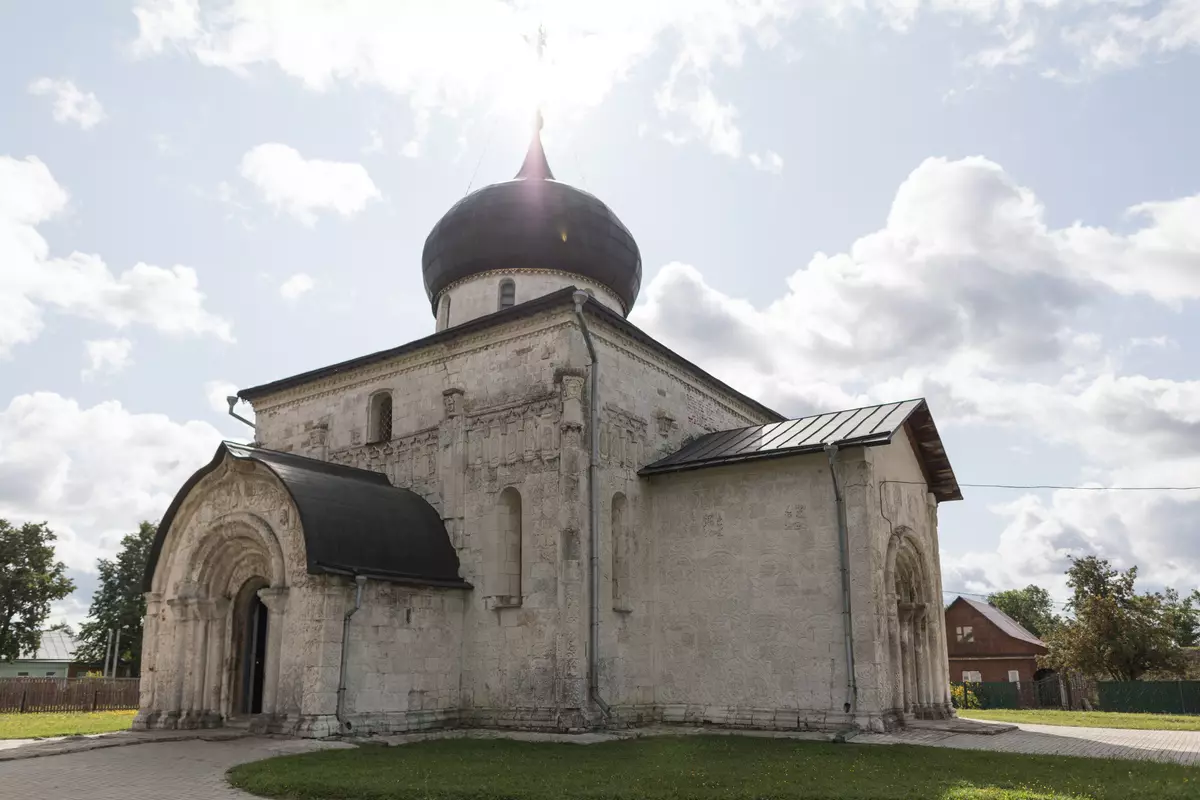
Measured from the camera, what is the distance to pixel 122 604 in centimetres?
4034

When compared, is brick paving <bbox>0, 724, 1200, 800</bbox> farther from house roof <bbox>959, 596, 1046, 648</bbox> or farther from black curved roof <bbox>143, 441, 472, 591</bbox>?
house roof <bbox>959, 596, 1046, 648</bbox>

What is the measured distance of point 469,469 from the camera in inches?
659

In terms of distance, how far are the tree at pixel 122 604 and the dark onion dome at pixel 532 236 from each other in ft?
92.3

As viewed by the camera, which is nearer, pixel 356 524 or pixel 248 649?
pixel 356 524

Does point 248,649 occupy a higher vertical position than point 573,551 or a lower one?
lower

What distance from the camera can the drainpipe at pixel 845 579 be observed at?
14.2 meters

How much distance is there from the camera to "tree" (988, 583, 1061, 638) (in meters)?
69.7

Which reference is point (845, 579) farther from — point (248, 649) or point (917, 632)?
point (248, 649)

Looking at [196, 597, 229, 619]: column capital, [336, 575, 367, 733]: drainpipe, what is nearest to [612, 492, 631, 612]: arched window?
[336, 575, 367, 733]: drainpipe

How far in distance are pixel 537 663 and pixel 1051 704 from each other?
20.3 meters

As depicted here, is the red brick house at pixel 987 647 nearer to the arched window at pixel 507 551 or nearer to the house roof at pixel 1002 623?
the house roof at pixel 1002 623

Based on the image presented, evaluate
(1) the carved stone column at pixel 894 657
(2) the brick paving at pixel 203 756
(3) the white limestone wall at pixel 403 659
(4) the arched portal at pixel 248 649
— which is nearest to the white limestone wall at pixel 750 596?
(1) the carved stone column at pixel 894 657

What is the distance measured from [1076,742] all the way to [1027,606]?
6501 cm

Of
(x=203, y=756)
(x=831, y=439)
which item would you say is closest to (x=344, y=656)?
(x=203, y=756)
